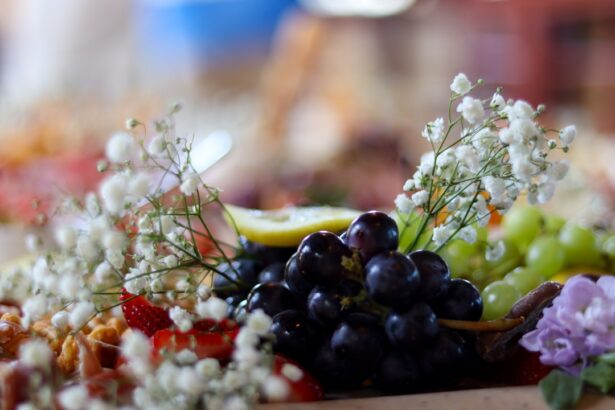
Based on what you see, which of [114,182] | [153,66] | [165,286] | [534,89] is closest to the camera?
[114,182]

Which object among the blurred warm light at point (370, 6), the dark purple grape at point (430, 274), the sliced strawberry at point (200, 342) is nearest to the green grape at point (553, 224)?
the dark purple grape at point (430, 274)

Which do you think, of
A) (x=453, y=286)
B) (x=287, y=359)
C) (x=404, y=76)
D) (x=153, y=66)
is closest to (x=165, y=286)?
(x=287, y=359)

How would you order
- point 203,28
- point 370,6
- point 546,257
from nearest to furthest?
Result: point 546,257 → point 370,6 → point 203,28

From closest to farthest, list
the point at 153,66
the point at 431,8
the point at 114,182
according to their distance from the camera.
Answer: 1. the point at 114,182
2. the point at 153,66
3. the point at 431,8

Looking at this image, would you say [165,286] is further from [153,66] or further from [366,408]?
[153,66]

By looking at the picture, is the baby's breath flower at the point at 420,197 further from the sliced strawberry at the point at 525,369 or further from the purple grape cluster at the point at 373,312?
the sliced strawberry at the point at 525,369

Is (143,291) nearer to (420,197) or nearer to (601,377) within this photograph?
(420,197)

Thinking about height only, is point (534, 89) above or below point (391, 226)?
above

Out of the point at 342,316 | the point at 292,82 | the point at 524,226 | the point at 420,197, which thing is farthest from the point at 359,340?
the point at 292,82
